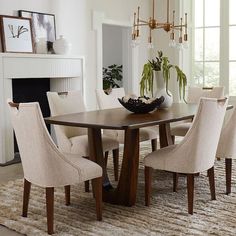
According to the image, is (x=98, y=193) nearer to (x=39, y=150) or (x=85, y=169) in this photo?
(x=85, y=169)

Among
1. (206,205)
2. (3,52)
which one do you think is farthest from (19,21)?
(206,205)

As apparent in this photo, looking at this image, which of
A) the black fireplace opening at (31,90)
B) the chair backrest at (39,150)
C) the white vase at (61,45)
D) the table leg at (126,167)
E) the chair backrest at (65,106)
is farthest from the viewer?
the white vase at (61,45)

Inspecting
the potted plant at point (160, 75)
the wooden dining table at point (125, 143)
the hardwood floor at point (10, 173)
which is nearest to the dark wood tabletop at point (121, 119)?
the wooden dining table at point (125, 143)

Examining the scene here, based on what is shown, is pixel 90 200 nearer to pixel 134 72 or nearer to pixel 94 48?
pixel 94 48

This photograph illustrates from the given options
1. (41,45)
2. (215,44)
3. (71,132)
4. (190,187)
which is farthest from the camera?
(215,44)

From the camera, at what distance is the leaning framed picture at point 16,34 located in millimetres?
5336

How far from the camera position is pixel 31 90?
5.87 metres

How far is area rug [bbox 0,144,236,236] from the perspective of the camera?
3.08 m

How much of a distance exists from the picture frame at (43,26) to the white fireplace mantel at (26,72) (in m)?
0.28

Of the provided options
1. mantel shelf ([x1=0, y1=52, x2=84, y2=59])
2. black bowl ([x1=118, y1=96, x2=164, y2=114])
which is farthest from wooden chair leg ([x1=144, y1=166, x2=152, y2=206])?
mantel shelf ([x1=0, y1=52, x2=84, y2=59])

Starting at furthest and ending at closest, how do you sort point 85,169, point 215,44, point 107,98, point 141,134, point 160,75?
1. point 215,44
2. point 107,98
3. point 141,134
4. point 160,75
5. point 85,169

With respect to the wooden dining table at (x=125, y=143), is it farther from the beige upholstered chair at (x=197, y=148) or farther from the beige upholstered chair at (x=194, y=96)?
the beige upholstered chair at (x=194, y=96)

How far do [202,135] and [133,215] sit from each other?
2.65 ft

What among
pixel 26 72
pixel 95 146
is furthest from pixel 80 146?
pixel 26 72
